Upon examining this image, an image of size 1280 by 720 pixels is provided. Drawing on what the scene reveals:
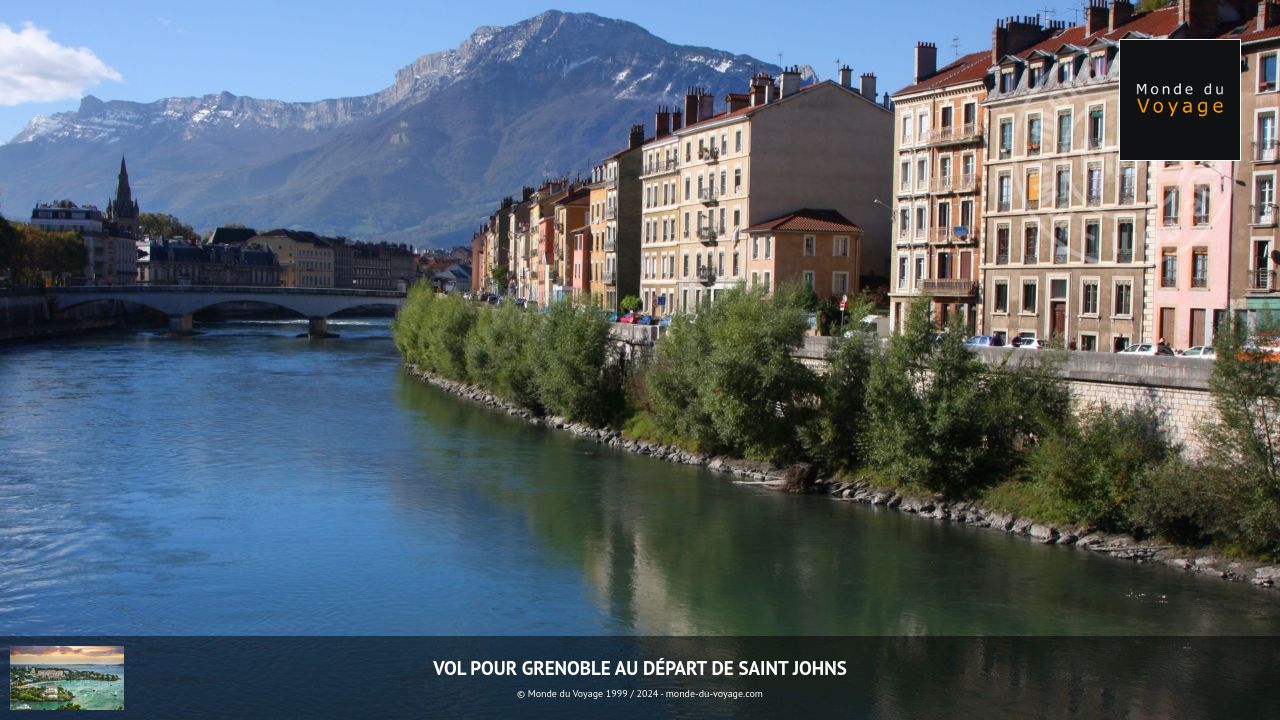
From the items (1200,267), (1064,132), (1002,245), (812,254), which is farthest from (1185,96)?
(812,254)

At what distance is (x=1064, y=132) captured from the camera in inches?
1641

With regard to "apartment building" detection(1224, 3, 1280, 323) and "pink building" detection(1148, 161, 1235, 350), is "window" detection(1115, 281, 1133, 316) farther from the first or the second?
"apartment building" detection(1224, 3, 1280, 323)

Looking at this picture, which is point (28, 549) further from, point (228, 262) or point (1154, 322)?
point (228, 262)

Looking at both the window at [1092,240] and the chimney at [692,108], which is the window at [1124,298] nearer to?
the window at [1092,240]

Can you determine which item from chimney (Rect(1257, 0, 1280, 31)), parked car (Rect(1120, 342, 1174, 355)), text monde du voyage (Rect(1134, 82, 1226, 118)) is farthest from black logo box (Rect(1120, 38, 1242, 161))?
parked car (Rect(1120, 342, 1174, 355))

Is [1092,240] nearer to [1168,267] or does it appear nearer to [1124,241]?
[1124,241]

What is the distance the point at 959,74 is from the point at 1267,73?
44.5ft

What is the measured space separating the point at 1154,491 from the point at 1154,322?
1502cm

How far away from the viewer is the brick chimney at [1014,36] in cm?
4541

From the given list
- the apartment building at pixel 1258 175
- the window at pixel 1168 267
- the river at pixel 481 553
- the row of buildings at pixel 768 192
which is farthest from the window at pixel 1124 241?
the row of buildings at pixel 768 192

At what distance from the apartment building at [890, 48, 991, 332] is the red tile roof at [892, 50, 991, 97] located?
46mm

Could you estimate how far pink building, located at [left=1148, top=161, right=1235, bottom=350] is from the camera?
120ft

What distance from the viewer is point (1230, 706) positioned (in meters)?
18.5

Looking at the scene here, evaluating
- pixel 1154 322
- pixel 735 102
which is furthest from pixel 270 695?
pixel 735 102
